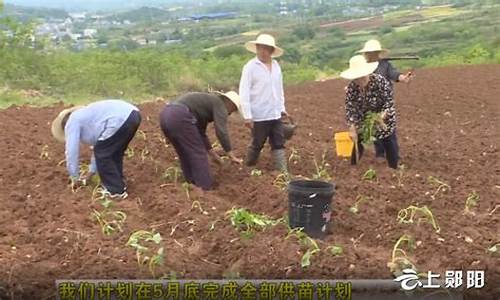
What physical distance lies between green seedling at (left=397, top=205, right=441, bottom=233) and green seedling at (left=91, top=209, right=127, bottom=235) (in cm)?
209

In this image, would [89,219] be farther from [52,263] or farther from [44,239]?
[52,263]

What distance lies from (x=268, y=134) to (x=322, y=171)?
2.11ft

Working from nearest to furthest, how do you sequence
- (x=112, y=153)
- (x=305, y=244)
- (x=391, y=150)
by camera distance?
(x=305, y=244) < (x=112, y=153) < (x=391, y=150)

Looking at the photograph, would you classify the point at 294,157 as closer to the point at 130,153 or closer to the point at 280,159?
the point at 280,159

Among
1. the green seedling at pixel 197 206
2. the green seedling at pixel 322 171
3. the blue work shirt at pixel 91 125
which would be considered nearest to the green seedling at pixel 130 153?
the blue work shirt at pixel 91 125

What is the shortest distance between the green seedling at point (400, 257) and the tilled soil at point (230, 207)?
6 cm

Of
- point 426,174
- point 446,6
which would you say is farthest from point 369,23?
point 426,174

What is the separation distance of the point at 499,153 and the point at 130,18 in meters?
46.5

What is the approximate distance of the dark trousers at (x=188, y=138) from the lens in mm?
6883

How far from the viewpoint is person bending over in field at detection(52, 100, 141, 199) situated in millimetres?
6480

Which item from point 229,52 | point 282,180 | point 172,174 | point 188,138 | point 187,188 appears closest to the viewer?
point 187,188
